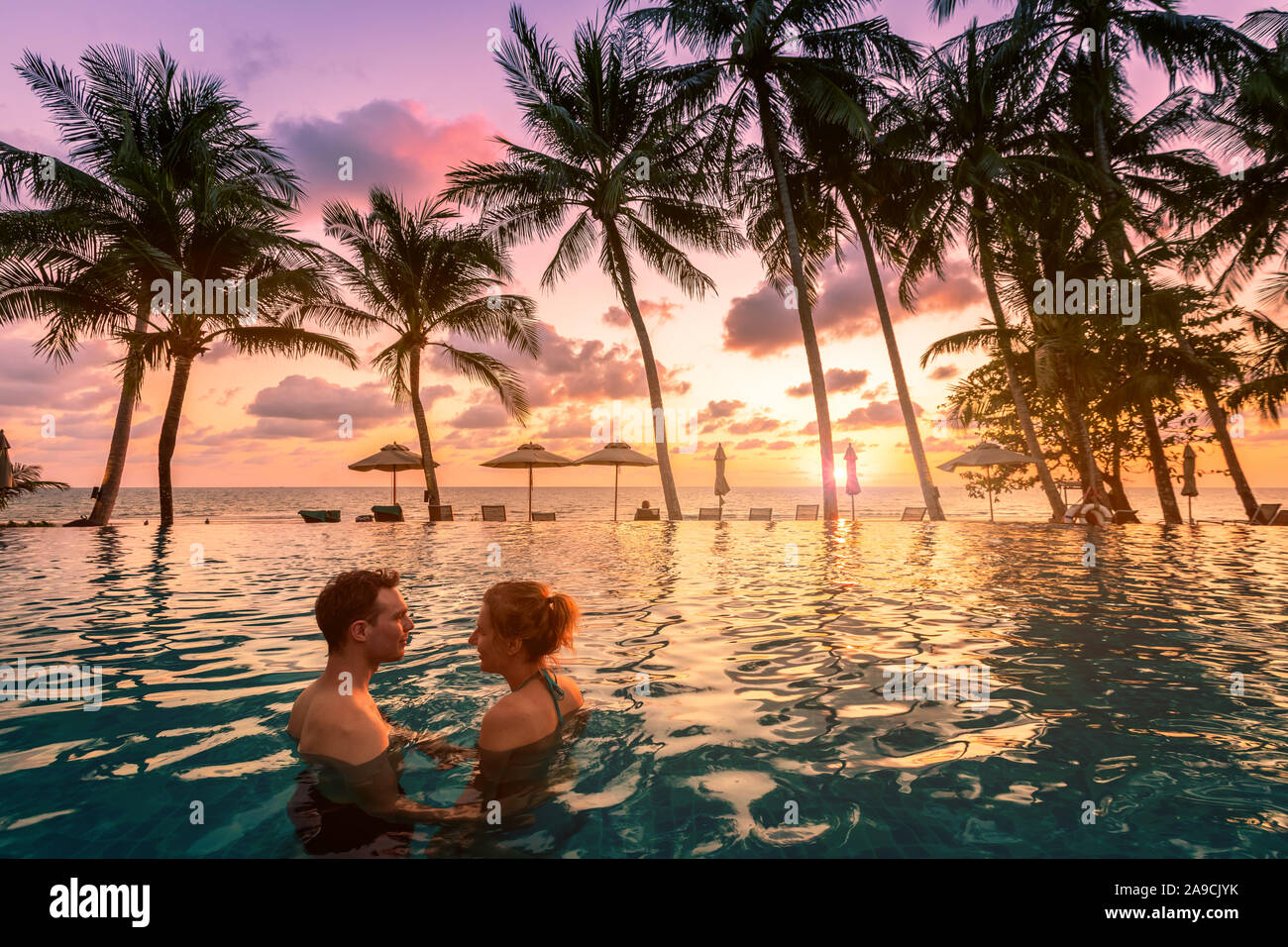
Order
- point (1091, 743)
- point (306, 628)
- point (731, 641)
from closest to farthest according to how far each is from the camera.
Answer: point (1091, 743) < point (731, 641) < point (306, 628)

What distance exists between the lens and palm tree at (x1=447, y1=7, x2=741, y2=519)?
834 inches

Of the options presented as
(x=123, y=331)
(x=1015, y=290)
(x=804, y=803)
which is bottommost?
(x=804, y=803)

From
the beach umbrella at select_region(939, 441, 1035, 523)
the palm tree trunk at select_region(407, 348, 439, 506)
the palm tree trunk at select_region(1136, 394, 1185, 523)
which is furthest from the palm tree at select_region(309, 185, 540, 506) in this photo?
the palm tree trunk at select_region(1136, 394, 1185, 523)

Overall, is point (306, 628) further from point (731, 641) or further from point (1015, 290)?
point (1015, 290)

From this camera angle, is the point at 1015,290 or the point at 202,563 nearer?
the point at 202,563

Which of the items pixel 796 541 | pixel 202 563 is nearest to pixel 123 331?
pixel 202 563

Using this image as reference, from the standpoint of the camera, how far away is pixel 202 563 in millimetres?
11406

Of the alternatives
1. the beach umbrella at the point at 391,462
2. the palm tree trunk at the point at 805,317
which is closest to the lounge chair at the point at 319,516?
the beach umbrella at the point at 391,462

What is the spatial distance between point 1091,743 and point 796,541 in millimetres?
12346

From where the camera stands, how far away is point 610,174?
21500mm
